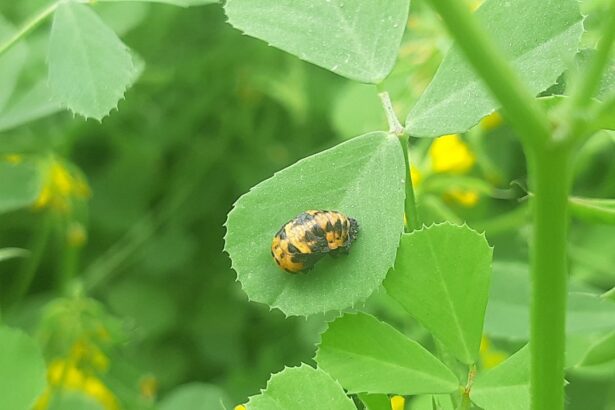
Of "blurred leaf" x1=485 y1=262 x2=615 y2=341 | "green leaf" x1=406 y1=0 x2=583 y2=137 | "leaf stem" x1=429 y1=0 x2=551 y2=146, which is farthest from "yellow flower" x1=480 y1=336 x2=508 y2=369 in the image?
"leaf stem" x1=429 y1=0 x2=551 y2=146

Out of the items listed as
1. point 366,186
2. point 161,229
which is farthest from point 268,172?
point 366,186

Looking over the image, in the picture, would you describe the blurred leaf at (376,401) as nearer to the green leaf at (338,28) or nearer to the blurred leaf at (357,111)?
the green leaf at (338,28)

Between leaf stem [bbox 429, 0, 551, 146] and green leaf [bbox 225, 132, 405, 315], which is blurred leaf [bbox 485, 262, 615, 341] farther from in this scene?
leaf stem [bbox 429, 0, 551, 146]

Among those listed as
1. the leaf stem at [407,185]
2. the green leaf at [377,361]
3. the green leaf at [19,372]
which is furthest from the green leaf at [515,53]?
the green leaf at [19,372]

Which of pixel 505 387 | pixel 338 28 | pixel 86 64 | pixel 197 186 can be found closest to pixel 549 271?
pixel 505 387

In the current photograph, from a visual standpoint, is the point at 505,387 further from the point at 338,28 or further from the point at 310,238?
the point at 338,28
